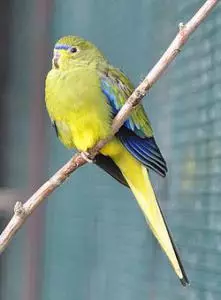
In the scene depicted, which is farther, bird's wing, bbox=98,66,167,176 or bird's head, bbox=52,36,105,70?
bird's head, bbox=52,36,105,70

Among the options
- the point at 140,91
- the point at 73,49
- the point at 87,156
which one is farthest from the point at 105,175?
the point at 140,91

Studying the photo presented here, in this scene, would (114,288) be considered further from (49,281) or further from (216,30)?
(216,30)

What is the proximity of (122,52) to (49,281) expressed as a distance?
66 centimetres

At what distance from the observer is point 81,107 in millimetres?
1460

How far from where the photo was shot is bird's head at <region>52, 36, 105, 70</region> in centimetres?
153

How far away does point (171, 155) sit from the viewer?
72.2 inches

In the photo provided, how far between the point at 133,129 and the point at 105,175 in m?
0.71

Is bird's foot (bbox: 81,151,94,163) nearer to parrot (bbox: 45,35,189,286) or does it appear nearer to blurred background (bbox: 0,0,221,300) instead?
parrot (bbox: 45,35,189,286)

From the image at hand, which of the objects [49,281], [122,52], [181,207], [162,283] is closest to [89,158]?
[181,207]

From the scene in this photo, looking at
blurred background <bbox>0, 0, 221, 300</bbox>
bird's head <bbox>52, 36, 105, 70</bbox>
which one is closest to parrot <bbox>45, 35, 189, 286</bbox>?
bird's head <bbox>52, 36, 105, 70</bbox>

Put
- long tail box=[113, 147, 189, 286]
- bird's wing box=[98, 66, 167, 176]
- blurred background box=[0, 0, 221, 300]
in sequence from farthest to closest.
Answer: blurred background box=[0, 0, 221, 300], bird's wing box=[98, 66, 167, 176], long tail box=[113, 147, 189, 286]

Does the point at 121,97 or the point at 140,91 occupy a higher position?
the point at 121,97

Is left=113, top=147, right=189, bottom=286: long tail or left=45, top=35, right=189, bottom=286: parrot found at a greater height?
left=45, top=35, right=189, bottom=286: parrot

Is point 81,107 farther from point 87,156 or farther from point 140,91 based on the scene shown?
point 140,91
